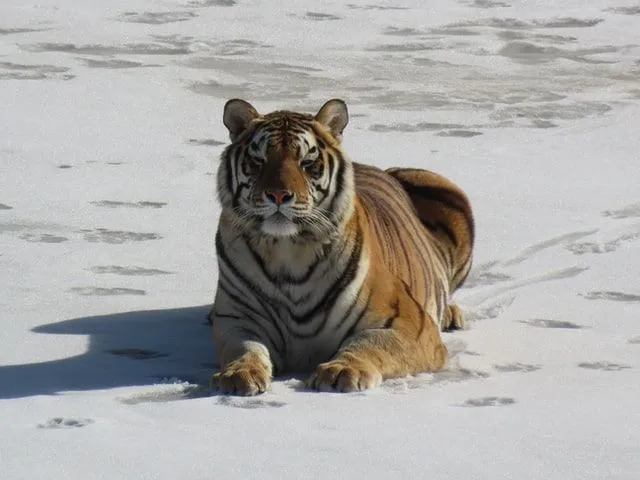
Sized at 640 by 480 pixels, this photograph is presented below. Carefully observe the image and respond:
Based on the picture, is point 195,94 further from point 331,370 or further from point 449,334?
point 331,370

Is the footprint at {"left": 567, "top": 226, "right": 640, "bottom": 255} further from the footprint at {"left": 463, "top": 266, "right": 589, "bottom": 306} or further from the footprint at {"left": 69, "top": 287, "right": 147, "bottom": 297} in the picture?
the footprint at {"left": 69, "top": 287, "right": 147, "bottom": 297}

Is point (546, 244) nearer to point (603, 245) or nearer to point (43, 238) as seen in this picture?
point (603, 245)

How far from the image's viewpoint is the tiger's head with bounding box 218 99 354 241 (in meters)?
5.60

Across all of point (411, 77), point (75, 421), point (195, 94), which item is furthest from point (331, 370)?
point (411, 77)

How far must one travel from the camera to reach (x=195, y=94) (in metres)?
11.2

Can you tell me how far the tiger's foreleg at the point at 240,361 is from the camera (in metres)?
5.33

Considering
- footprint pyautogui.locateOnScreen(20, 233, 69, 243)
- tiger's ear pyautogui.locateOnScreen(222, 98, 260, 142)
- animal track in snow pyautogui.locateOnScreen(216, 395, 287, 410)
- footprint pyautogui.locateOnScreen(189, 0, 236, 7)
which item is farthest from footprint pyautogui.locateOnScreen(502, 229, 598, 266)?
footprint pyautogui.locateOnScreen(189, 0, 236, 7)

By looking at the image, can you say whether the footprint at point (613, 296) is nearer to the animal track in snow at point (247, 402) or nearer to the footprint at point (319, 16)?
the animal track in snow at point (247, 402)

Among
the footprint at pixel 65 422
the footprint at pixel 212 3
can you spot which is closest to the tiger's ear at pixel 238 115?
the footprint at pixel 65 422

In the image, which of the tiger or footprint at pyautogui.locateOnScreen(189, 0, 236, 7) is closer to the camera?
the tiger

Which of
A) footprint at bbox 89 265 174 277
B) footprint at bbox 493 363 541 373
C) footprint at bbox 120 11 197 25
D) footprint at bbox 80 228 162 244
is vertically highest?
footprint at bbox 120 11 197 25

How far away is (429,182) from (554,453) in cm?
280

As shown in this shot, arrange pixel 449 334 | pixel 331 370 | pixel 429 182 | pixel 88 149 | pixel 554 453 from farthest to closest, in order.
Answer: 1. pixel 88 149
2. pixel 429 182
3. pixel 449 334
4. pixel 331 370
5. pixel 554 453

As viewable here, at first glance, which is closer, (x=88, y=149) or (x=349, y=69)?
(x=88, y=149)
